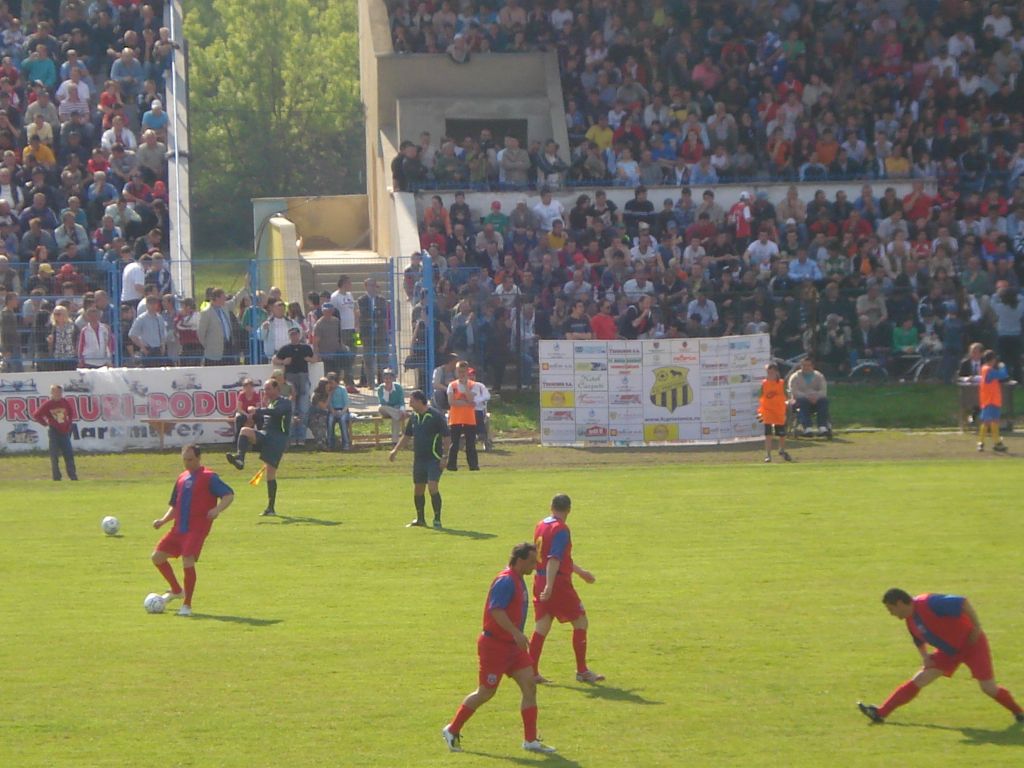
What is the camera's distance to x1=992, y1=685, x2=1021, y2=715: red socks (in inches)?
500

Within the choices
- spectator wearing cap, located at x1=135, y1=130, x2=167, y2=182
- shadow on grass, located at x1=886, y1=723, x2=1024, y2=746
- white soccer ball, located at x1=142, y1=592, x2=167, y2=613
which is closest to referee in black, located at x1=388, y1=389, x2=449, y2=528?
white soccer ball, located at x1=142, y1=592, x2=167, y2=613

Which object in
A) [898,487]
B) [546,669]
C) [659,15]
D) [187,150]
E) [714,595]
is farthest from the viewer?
[659,15]

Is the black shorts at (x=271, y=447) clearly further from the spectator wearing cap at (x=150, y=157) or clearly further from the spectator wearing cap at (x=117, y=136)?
the spectator wearing cap at (x=117, y=136)

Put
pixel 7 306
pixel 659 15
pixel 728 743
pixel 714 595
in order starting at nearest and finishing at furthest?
pixel 728 743 → pixel 714 595 → pixel 7 306 → pixel 659 15

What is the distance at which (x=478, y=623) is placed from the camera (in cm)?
1642

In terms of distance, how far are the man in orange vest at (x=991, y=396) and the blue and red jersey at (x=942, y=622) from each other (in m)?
16.4

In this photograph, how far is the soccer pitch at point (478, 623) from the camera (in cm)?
1274

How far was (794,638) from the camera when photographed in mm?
15727

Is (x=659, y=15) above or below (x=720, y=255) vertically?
above

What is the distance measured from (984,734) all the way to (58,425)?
17.5 meters

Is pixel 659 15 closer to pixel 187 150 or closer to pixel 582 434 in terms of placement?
pixel 187 150

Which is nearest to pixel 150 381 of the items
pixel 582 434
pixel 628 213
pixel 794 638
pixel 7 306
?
pixel 7 306

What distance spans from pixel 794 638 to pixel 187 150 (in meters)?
26.0

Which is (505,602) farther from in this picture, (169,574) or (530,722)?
(169,574)
